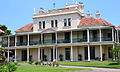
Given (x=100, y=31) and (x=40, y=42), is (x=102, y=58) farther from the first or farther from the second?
(x=40, y=42)

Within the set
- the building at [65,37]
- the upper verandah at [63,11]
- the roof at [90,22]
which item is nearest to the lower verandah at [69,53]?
the building at [65,37]

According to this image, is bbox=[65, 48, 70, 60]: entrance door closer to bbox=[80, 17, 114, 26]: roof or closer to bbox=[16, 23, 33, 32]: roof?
bbox=[80, 17, 114, 26]: roof

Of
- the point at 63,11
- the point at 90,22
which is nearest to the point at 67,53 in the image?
the point at 90,22

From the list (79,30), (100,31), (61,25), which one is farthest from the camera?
(61,25)

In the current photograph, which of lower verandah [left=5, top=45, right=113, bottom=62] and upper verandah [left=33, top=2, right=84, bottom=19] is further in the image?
upper verandah [left=33, top=2, right=84, bottom=19]

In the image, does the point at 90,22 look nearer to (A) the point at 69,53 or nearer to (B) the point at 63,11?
(B) the point at 63,11

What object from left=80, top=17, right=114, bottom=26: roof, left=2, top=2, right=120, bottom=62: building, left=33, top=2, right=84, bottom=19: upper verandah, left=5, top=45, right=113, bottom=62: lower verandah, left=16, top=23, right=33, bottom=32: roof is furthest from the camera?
left=16, top=23, right=33, bottom=32: roof

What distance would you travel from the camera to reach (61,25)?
131 feet

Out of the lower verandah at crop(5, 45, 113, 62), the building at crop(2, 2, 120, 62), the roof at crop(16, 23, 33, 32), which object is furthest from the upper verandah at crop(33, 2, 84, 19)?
the lower verandah at crop(5, 45, 113, 62)

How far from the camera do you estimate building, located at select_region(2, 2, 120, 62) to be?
119 ft

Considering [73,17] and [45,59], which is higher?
[73,17]

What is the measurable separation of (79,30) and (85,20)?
103 inches

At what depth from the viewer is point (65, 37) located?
39531 millimetres

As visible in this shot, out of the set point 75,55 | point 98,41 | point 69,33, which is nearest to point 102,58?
point 98,41
